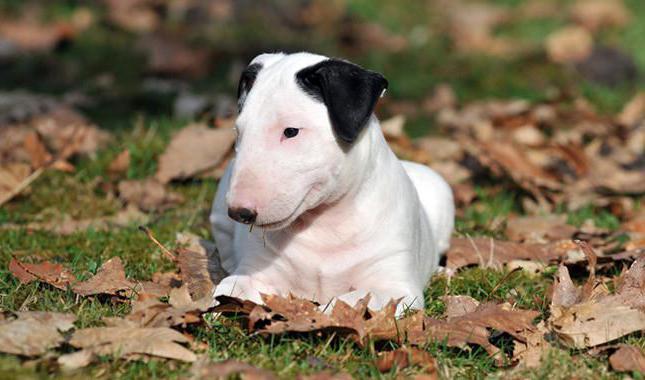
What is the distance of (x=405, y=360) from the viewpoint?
327 centimetres

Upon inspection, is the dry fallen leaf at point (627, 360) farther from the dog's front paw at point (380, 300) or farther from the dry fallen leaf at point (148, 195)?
the dry fallen leaf at point (148, 195)

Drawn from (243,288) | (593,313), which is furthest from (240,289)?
(593,313)

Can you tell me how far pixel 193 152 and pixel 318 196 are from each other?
2.61 metres

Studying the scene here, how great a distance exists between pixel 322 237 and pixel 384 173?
1.21 ft

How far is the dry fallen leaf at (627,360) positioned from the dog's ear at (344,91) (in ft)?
3.95

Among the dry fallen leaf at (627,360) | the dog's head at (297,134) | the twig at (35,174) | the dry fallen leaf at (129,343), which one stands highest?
the dog's head at (297,134)

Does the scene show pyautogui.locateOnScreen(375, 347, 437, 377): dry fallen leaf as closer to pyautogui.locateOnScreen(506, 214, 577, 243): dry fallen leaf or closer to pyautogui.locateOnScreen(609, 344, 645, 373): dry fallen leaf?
pyautogui.locateOnScreen(609, 344, 645, 373): dry fallen leaf

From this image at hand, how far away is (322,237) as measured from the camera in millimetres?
3883

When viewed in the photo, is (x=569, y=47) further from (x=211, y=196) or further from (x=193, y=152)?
(x=211, y=196)

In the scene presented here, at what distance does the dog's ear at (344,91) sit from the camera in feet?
11.5

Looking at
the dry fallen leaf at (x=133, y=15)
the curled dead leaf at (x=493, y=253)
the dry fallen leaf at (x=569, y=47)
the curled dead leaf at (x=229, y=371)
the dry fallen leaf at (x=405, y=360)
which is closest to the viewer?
the curled dead leaf at (x=229, y=371)

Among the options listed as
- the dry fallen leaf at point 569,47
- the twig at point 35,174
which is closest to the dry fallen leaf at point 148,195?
the twig at point 35,174

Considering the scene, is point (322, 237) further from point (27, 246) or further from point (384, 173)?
point (27, 246)

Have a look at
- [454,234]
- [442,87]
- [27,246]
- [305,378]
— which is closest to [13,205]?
[27,246]
